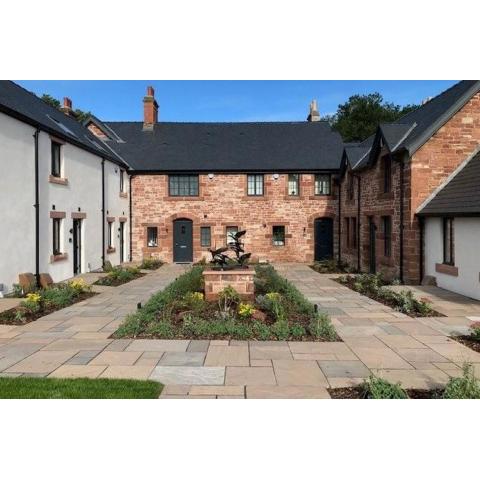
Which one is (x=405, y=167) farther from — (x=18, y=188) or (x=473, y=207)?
(x=18, y=188)

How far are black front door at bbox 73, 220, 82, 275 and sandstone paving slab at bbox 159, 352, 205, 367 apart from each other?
11.6 m

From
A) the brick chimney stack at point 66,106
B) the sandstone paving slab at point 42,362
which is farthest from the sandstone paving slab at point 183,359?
the brick chimney stack at point 66,106

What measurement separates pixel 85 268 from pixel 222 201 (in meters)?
9.22

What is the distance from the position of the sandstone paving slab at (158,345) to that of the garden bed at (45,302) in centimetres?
318

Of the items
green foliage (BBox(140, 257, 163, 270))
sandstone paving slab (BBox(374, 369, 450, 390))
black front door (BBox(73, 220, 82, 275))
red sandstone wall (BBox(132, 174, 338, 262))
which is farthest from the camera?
red sandstone wall (BBox(132, 174, 338, 262))

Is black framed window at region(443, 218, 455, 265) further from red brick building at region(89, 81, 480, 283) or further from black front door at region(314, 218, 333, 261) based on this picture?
black front door at region(314, 218, 333, 261)

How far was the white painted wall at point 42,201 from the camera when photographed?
1197cm

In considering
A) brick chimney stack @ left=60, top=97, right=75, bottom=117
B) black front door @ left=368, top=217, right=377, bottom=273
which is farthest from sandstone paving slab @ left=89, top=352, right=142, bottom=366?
brick chimney stack @ left=60, top=97, right=75, bottom=117

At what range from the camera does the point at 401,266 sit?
15.1 m

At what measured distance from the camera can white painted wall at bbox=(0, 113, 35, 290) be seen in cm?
1180

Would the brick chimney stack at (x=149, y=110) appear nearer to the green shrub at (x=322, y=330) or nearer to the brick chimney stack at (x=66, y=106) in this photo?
the brick chimney stack at (x=66, y=106)

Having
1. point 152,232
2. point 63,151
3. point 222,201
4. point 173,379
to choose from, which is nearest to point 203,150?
point 222,201

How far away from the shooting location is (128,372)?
592 cm

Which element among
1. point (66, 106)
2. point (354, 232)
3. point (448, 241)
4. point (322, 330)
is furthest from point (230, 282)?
point (66, 106)
